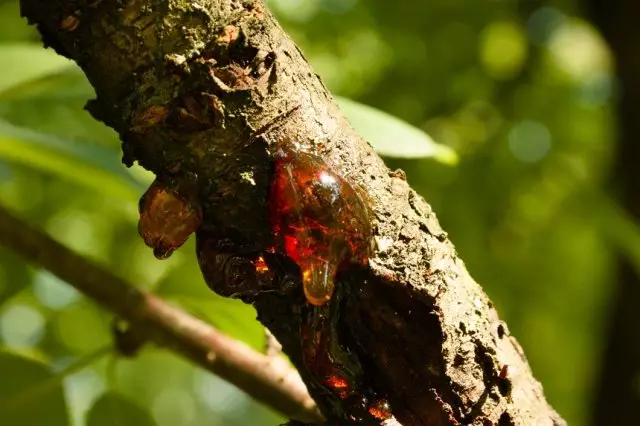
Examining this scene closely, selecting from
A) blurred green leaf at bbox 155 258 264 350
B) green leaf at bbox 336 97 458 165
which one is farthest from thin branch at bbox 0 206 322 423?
green leaf at bbox 336 97 458 165

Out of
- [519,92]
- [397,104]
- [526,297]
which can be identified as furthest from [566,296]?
[397,104]

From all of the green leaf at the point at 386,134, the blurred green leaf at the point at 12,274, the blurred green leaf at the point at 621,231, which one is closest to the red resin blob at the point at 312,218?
the green leaf at the point at 386,134

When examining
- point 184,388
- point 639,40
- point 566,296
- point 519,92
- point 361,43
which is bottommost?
point 184,388

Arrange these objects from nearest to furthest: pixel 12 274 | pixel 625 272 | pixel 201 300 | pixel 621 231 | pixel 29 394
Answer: pixel 29 394
pixel 201 300
pixel 12 274
pixel 621 231
pixel 625 272

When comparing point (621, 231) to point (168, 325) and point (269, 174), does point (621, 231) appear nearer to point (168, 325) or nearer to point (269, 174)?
point (168, 325)

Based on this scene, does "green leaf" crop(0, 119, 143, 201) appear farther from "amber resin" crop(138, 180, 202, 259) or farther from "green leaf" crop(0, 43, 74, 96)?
"amber resin" crop(138, 180, 202, 259)

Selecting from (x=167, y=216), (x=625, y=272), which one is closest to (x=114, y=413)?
(x=167, y=216)

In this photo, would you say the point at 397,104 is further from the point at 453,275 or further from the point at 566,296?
the point at 453,275
